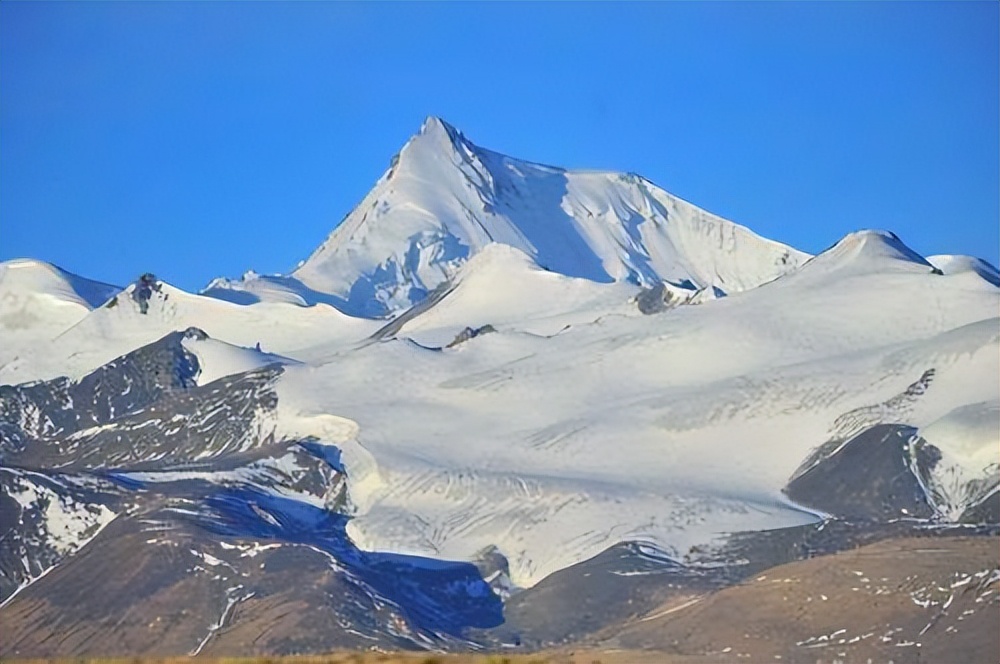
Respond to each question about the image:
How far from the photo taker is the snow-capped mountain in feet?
259

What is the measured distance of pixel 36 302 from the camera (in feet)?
553

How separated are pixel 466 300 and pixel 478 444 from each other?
44200 millimetres

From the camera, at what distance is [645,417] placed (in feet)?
331

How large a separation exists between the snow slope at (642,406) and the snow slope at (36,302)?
178ft

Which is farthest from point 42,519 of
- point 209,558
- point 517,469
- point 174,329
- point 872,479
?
point 174,329

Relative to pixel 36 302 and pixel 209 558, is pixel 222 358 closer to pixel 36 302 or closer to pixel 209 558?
pixel 36 302

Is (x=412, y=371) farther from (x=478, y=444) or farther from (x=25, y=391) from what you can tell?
(x=25, y=391)

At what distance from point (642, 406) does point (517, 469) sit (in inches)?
372

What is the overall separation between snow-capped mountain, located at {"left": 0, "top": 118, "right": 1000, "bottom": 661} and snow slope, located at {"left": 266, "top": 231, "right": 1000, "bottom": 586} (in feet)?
0.64

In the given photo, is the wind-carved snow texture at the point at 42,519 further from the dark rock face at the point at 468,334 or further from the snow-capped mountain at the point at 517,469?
the dark rock face at the point at 468,334

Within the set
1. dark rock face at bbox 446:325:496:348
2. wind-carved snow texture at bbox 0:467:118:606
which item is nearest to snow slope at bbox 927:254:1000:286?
dark rock face at bbox 446:325:496:348

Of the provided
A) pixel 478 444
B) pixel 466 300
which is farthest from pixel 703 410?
pixel 466 300

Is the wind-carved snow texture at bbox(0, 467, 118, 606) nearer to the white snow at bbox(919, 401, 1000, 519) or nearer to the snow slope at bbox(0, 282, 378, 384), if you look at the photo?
the white snow at bbox(919, 401, 1000, 519)

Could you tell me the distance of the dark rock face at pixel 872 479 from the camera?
8581 centimetres
